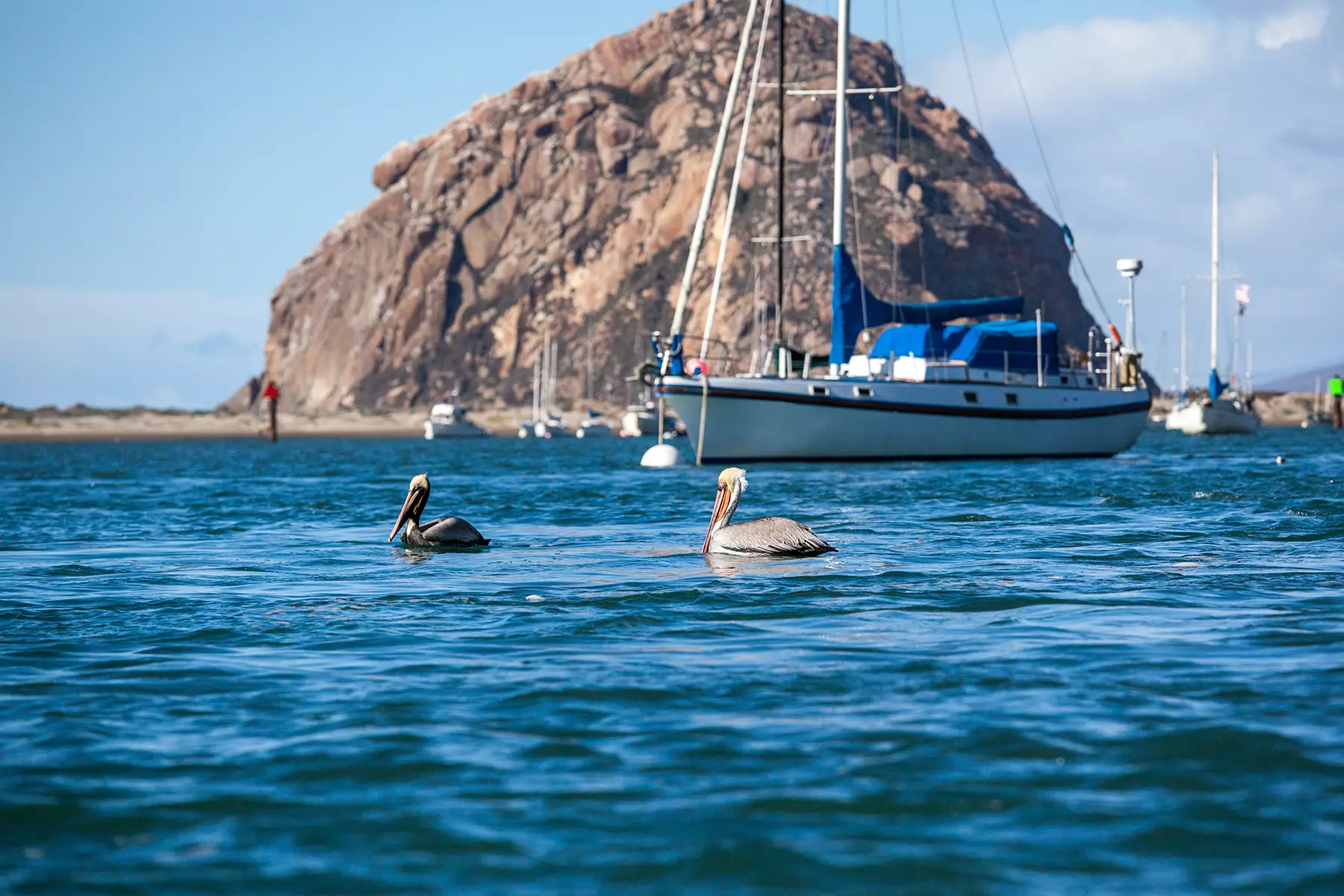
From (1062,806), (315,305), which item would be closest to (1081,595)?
(1062,806)

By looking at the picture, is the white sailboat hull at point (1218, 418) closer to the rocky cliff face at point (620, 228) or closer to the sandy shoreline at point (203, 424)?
the rocky cliff face at point (620, 228)

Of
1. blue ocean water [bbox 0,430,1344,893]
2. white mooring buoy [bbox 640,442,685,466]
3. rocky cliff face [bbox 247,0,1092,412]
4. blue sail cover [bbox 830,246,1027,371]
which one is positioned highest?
rocky cliff face [bbox 247,0,1092,412]

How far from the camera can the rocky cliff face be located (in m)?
147

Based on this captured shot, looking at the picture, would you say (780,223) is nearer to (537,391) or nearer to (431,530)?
(431,530)

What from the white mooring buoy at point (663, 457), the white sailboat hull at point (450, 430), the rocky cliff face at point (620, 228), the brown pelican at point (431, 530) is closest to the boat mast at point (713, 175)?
the white mooring buoy at point (663, 457)

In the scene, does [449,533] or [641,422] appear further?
[641,422]

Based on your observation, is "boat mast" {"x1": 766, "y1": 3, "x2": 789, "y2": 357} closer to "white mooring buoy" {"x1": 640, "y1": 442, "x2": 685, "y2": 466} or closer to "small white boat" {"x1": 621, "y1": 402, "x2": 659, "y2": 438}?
"white mooring buoy" {"x1": 640, "y1": 442, "x2": 685, "y2": 466}

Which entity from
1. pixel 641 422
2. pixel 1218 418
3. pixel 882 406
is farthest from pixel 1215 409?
pixel 882 406

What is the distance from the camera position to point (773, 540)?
599 inches

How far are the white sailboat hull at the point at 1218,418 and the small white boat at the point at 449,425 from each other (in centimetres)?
5770

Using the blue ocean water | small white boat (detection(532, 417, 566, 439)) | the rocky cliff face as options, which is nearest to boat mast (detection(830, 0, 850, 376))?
the blue ocean water

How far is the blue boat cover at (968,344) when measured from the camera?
42.5 meters

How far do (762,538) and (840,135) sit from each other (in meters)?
30.2

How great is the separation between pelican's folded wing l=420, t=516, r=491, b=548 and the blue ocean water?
28.0 inches
